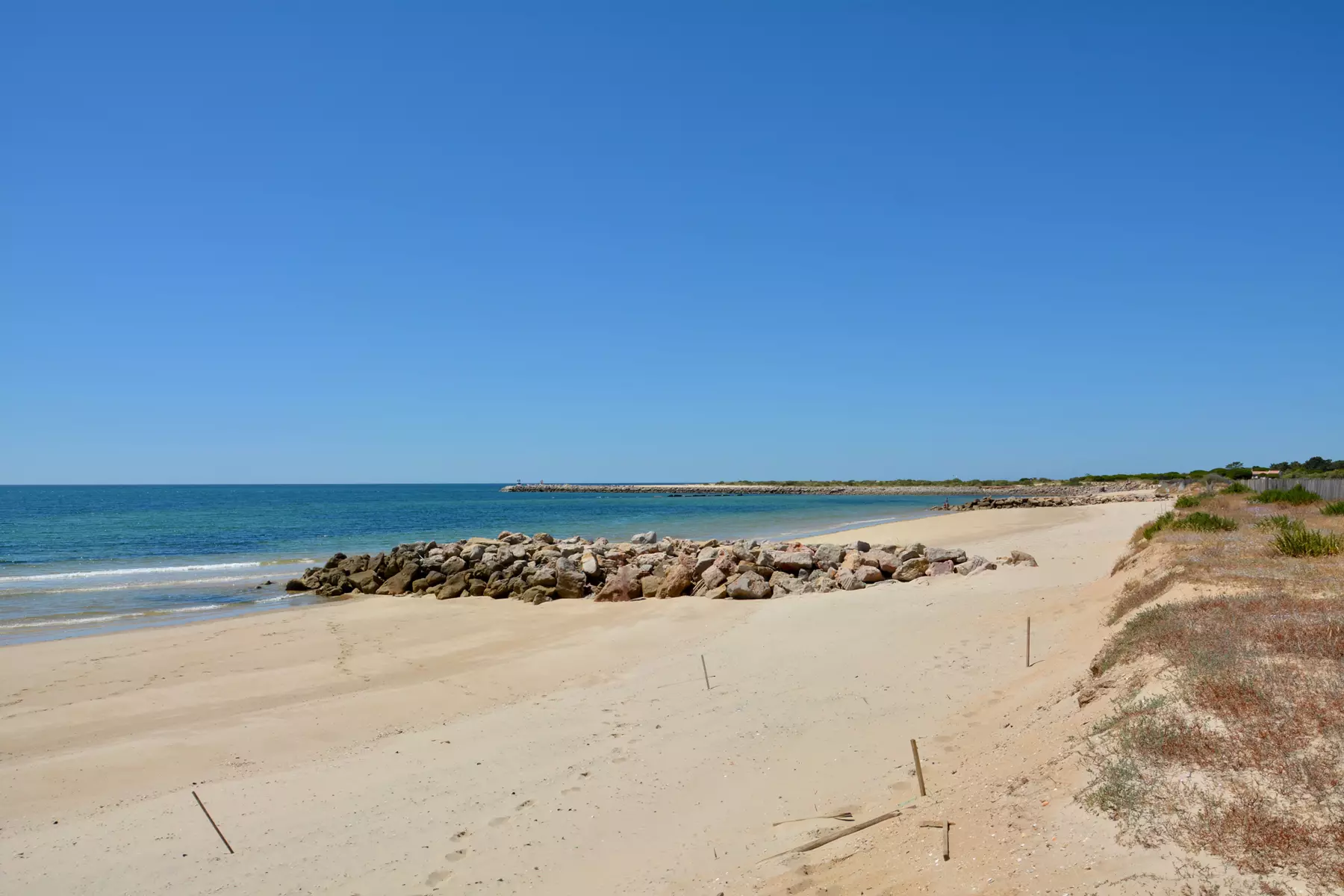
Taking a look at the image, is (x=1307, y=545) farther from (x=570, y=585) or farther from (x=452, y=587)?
(x=452, y=587)

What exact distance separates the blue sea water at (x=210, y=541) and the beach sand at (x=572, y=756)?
5959 mm

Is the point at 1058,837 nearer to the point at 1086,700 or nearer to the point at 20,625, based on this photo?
the point at 1086,700

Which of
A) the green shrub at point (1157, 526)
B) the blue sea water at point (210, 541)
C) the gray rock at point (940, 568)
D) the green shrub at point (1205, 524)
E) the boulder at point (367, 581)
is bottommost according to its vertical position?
the blue sea water at point (210, 541)

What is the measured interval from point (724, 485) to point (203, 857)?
555ft

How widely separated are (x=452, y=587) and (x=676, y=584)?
22.0ft

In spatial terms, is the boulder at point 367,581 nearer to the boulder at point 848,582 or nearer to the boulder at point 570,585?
the boulder at point 570,585

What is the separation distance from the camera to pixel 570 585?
2022cm

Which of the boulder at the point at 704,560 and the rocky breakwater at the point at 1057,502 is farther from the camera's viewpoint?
the rocky breakwater at the point at 1057,502

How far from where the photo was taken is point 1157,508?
42.9 meters

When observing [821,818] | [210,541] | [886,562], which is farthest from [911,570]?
[210,541]

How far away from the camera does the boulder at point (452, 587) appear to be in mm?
21297

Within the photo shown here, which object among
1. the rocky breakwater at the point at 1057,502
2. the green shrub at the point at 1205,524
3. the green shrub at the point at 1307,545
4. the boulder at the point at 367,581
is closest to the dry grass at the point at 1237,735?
the green shrub at the point at 1307,545

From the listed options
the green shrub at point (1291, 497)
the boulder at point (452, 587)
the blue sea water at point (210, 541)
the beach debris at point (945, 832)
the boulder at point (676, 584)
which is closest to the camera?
the beach debris at point (945, 832)

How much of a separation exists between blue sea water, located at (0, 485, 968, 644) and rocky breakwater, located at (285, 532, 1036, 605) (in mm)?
2458
